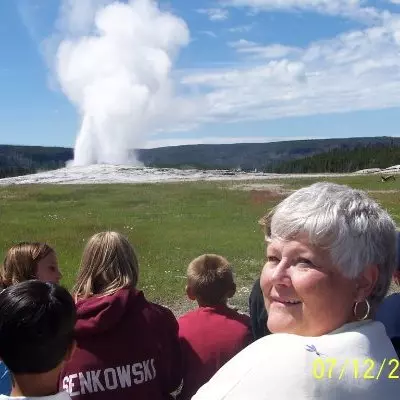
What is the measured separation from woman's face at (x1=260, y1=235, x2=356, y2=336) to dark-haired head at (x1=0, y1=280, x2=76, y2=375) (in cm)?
91

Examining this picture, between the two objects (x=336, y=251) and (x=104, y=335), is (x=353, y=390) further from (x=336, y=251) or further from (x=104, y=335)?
(x=104, y=335)

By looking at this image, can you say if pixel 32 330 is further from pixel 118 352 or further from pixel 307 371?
pixel 307 371

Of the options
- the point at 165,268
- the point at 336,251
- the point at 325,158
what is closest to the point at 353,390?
the point at 336,251

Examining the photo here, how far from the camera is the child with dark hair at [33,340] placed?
7.73 ft

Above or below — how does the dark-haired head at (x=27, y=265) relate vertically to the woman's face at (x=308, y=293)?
below

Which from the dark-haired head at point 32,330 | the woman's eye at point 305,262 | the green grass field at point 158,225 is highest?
the woman's eye at point 305,262

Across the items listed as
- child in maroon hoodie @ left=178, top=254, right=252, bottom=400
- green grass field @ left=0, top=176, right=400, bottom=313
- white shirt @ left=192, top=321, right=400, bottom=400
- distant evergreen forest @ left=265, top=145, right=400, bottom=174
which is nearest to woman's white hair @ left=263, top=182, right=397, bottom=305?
white shirt @ left=192, top=321, right=400, bottom=400

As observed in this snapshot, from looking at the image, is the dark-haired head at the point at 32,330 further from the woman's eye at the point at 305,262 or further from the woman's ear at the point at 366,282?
the woman's ear at the point at 366,282

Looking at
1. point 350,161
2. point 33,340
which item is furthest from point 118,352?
point 350,161

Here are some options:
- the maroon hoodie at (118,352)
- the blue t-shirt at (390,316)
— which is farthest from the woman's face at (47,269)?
the blue t-shirt at (390,316)

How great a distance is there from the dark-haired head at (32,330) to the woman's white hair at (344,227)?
38.1 inches

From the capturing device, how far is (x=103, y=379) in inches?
127
